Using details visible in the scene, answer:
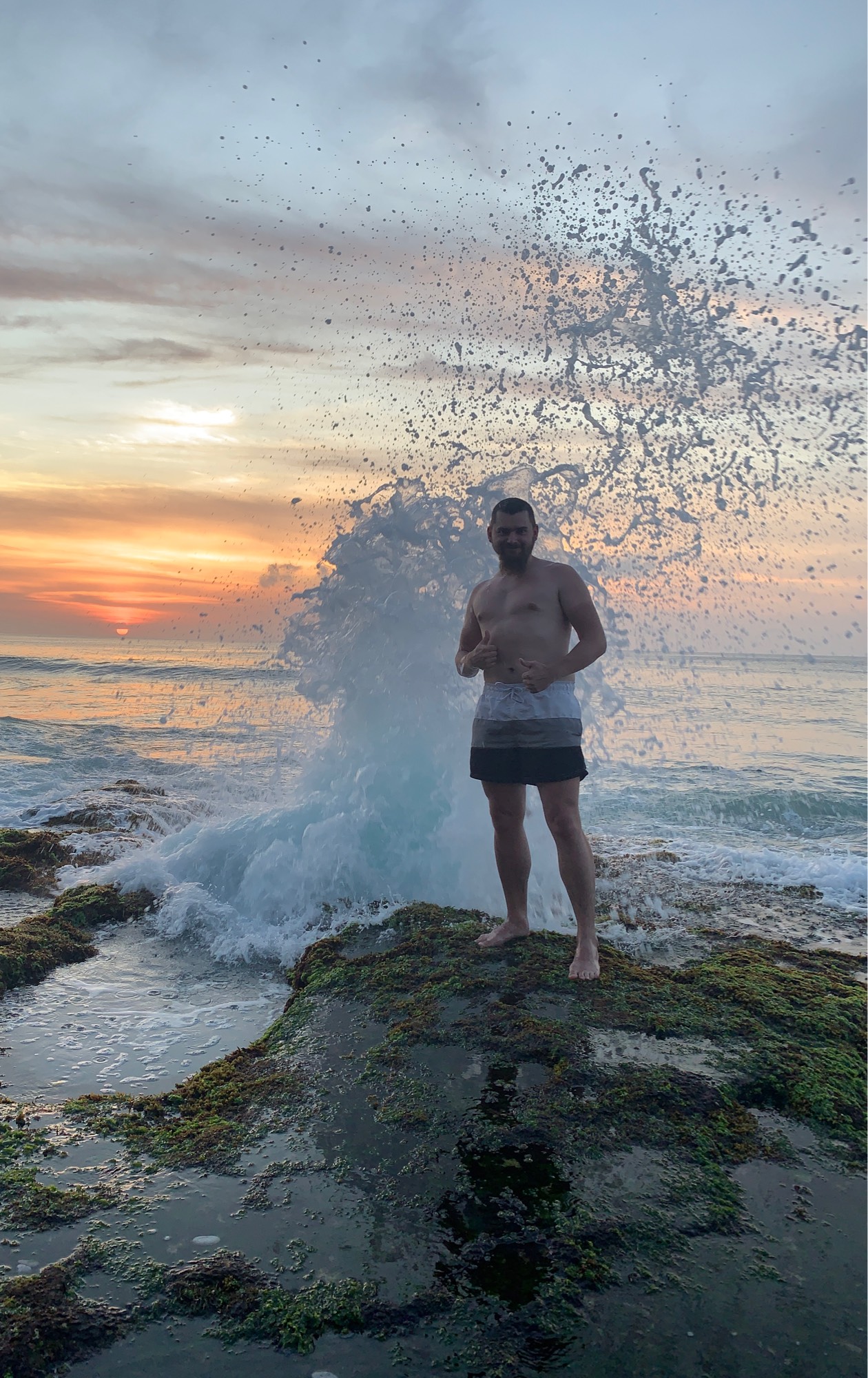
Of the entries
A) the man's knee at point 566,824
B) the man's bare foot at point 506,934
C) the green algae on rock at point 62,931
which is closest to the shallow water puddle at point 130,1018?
the green algae on rock at point 62,931

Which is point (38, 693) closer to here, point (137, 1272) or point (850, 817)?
point (850, 817)

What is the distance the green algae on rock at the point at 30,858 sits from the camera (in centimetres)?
656

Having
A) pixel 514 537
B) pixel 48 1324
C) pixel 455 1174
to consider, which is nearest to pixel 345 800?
pixel 514 537

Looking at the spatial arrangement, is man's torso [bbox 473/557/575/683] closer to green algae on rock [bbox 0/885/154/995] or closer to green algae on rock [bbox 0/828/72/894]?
green algae on rock [bbox 0/885/154/995]

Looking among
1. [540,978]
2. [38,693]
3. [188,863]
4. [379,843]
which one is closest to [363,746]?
[379,843]

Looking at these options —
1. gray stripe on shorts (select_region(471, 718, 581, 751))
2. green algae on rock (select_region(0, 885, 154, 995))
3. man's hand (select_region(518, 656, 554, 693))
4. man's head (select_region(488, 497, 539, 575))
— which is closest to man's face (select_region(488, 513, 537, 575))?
man's head (select_region(488, 497, 539, 575))

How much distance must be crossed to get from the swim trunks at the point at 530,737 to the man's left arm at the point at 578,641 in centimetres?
13

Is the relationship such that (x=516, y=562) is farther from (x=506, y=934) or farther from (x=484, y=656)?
(x=506, y=934)

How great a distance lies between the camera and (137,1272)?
80.9 inches

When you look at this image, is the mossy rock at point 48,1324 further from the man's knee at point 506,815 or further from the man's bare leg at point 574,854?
the man's knee at point 506,815

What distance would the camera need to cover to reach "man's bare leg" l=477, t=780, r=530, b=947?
13.9 feet

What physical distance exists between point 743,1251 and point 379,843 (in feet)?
12.8

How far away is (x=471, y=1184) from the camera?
7.92ft

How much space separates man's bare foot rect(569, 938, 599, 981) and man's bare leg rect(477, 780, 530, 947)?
431 mm
